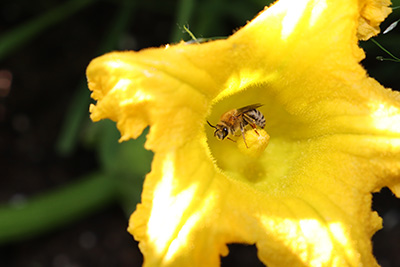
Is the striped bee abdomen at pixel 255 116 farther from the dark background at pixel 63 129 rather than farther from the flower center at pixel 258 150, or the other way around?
the dark background at pixel 63 129

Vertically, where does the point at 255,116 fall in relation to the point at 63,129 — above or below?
above

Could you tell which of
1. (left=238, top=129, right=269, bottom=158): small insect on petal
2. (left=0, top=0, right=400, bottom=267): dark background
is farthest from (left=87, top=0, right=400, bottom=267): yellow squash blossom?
(left=0, top=0, right=400, bottom=267): dark background

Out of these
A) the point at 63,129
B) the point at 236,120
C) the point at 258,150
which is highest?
the point at 236,120

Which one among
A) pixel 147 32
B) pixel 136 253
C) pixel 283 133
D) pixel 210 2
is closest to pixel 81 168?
pixel 136 253

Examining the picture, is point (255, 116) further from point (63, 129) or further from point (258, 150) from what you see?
point (63, 129)

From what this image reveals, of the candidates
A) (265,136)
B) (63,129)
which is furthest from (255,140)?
(63,129)

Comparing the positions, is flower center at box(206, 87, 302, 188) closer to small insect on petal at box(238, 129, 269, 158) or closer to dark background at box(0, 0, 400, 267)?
small insect on petal at box(238, 129, 269, 158)

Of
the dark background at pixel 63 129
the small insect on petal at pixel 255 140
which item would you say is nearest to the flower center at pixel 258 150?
the small insect on petal at pixel 255 140
